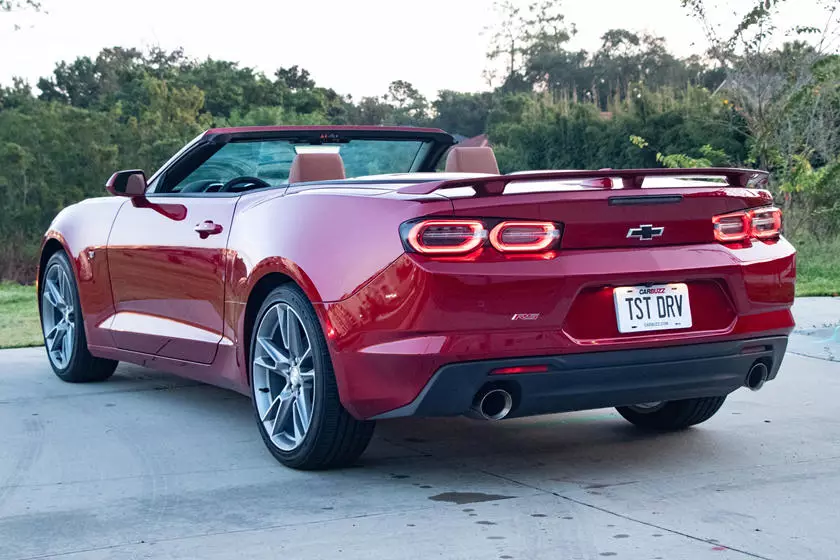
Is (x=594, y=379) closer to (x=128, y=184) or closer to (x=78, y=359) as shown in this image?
(x=128, y=184)

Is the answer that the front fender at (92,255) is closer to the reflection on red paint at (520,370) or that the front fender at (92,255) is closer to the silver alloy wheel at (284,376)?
the silver alloy wheel at (284,376)

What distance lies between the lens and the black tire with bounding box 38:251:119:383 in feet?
22.1

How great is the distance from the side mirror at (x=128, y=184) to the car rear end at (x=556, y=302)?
6.56 ft

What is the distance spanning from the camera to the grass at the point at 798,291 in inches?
387

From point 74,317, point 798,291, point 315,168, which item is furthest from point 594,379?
point 798,291

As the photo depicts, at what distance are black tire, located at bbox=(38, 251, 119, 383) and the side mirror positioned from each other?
3.15 ft

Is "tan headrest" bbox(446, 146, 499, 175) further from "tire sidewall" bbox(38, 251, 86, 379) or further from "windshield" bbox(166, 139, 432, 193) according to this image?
"tire sidewall" bbox(38, 251, 86, 379)

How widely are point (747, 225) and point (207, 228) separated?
227cm

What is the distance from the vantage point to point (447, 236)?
4047 mm

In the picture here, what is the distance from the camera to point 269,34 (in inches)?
1590

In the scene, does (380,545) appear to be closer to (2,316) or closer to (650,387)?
(650,387)

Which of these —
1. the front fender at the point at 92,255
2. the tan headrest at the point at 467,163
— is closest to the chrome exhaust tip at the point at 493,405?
the tan headrest at the point at 467,163

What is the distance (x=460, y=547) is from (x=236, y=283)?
185cm

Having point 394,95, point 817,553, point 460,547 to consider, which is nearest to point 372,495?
point 460,547
